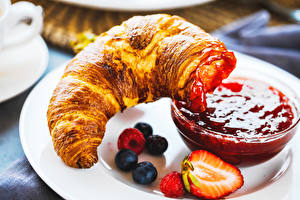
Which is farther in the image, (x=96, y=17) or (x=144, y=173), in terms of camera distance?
(x=96, y=17)

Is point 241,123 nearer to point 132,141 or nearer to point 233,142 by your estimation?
point 233,142

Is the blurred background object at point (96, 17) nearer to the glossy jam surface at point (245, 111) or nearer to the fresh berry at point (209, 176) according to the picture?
the glossy jam surface at point (245, 111)

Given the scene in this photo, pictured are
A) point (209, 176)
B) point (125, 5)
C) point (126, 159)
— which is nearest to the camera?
point (209, 176)

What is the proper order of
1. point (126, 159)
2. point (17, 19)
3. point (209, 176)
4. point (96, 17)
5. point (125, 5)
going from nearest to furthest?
1. point (209, 176)
2. point (126, 159)
3. point (17, 19)
4. point (125, 5)
5. point (96, 17)

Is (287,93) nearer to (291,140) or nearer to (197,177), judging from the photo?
(291,140)

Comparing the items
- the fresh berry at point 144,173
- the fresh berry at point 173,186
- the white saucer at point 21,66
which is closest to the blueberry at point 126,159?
the fresh berry at point 144,173

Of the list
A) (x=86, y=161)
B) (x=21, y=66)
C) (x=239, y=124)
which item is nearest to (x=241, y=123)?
(x=239, y=124)

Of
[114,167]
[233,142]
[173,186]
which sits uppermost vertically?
[233,142]
